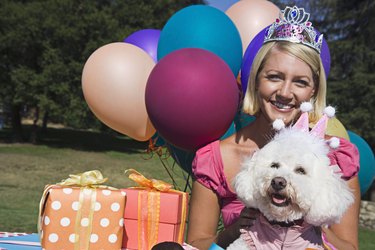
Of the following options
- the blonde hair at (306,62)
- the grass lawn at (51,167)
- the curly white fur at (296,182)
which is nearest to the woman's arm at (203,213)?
the curly white fur at (296,182)

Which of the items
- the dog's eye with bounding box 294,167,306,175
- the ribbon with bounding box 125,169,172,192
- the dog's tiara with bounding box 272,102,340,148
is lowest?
the ribbon with bounding box 125,169,172,192

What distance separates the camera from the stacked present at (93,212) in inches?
80.7

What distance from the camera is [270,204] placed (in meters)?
1.99

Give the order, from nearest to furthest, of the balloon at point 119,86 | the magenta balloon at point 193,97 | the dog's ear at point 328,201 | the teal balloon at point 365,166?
the dog's ear at point 328,201, the magenta balloon at point 193,97, the balloon at point 119,86, the teal balloon at point 365,166

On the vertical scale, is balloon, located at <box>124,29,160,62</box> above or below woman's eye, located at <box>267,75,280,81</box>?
above

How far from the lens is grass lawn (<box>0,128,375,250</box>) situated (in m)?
8.41

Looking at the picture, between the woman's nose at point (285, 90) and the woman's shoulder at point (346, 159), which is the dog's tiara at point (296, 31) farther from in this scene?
the woman's shoulder at point (346, 159)

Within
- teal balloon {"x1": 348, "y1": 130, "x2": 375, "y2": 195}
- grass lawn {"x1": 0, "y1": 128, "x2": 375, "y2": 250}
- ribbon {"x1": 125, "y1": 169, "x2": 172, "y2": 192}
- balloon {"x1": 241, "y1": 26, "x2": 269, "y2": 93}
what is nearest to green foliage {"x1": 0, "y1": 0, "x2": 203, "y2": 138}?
grass lawn {"x1": 0, "y1": 128, "x2": 375, "y2": 250}

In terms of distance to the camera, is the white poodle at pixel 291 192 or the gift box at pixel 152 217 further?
the gift box at pixel 152 217

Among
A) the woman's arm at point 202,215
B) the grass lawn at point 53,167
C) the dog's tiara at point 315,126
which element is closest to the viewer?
the dog's tiara at point 315,126

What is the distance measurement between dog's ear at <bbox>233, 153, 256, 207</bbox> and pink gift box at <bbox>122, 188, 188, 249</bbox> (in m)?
0.27

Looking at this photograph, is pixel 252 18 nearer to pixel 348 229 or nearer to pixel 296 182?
pixel 348 229

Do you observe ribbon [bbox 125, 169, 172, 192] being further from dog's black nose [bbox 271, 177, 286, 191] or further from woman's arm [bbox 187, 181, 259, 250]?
dog's black nose [bbox 271, 177, 286, 191]

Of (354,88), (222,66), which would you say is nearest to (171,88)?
(222,66)
